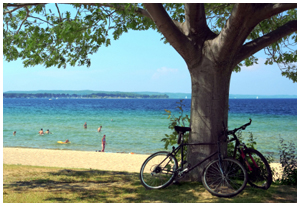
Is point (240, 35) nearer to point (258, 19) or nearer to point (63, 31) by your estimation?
point (258, 19)

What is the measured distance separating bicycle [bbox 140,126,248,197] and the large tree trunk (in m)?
0.22

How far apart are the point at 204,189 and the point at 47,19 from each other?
5.49 m

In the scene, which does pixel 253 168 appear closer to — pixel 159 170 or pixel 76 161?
pixel 159 170

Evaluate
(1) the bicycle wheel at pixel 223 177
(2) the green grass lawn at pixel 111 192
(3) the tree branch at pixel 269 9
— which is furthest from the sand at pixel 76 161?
(3) the tree branch at pixel 269 9

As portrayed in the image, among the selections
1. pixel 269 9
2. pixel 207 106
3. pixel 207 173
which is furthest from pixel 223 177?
pixel 269 9

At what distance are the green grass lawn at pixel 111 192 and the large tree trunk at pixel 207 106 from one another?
2.36ft

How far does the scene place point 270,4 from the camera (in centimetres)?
557

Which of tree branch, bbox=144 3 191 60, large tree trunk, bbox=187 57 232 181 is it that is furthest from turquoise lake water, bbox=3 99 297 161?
tree branch, bbox=144 3 191 60

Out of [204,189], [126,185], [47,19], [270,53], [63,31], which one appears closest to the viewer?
[63,31]

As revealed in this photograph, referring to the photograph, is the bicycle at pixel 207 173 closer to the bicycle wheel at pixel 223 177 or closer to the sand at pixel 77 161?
the bicycle wheel at pixel 223 177

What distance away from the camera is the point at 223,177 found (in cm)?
554

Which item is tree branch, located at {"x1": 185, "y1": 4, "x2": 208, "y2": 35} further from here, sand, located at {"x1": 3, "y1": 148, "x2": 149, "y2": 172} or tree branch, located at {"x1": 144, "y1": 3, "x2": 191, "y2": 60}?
sand, located at {"x1": 3, "y1": 148, "x2": 149, "y2": 172}

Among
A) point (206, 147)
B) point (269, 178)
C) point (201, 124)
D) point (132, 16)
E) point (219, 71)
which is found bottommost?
point (269, 178)

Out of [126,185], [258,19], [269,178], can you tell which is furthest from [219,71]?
[126,185]
